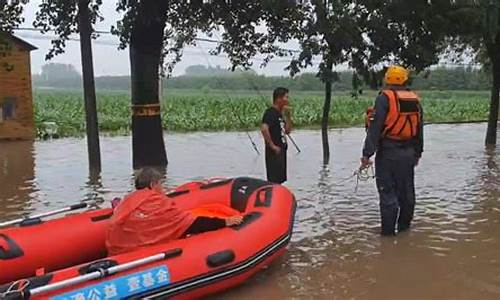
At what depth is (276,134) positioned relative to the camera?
8211 mm

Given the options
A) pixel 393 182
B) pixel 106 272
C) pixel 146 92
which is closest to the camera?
pixel 106 272

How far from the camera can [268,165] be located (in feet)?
27.3

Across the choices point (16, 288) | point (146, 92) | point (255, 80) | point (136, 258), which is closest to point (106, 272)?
point (136, 258)

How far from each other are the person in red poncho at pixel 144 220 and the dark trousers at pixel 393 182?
2415 mm

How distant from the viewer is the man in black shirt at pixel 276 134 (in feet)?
26.7

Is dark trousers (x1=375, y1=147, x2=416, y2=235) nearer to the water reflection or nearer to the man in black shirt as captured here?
the man in black shirt

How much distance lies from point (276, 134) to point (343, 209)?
1325 mm

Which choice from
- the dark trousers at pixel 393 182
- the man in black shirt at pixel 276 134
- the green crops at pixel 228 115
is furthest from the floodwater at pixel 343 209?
the green crops at pixel 228 115

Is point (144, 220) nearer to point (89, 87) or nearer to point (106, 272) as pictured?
point (106, 272)

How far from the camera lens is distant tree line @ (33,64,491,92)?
15.8m

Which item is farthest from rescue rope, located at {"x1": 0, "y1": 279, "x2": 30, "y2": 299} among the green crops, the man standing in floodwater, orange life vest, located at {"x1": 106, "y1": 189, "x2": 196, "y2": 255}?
the green crops

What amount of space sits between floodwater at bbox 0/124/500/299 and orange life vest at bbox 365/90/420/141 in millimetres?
1056

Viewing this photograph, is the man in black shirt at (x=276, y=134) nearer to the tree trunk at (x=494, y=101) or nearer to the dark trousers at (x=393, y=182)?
the dark trousers at (x=393, y=182)

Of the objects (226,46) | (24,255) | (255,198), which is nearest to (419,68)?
(226,46)
